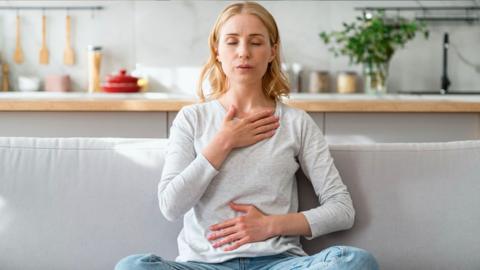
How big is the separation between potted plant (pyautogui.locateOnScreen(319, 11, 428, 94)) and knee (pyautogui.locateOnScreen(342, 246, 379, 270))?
2279mm

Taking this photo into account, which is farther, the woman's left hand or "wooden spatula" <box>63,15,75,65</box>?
"wooden spatula" <box>63,15,75,65</box>

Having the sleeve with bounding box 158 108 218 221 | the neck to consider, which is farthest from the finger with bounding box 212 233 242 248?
the neck

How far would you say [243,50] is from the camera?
1979 millimetres

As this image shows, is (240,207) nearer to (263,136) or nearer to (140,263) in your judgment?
(263,136)

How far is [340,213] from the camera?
196 cm

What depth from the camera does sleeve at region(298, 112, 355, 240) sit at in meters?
1.95

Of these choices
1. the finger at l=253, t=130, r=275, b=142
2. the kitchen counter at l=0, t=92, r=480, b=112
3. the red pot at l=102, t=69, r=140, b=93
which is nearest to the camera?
the finger at l=253, t=130, r=275, b=142

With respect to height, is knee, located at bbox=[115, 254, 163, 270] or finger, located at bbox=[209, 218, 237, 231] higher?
finger, located at bbox=[209, 218, 237, 231]

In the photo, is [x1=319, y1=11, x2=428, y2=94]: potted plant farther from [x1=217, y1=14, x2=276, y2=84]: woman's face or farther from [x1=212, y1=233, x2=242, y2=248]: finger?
[x1=212, y1=233, x2=242, y2=248]: finger

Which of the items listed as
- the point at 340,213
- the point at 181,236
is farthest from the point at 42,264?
the point at 340,213

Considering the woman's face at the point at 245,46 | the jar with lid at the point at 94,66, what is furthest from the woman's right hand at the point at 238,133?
the jar with lid at the point at 94,66

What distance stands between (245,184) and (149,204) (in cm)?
33

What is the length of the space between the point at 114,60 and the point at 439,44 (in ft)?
5.84

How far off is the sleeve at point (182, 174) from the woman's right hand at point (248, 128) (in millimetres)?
91
